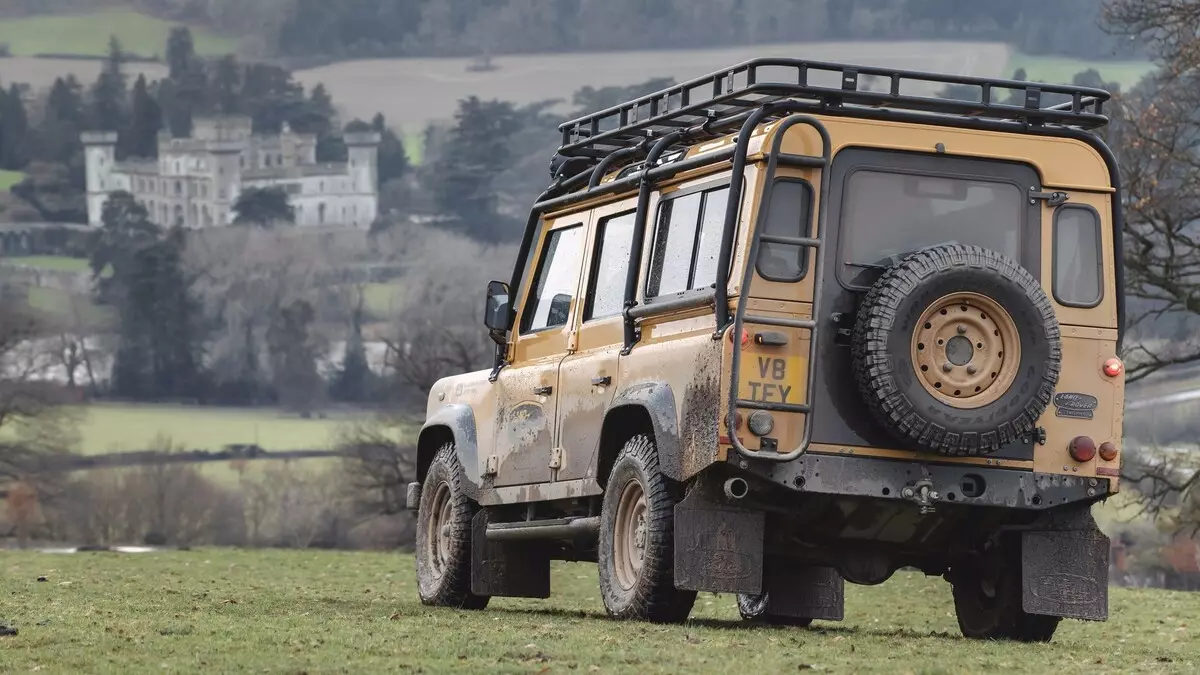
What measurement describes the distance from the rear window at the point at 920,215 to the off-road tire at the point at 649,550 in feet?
5.15

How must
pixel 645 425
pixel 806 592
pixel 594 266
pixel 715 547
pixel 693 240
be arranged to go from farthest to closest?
pixel 594 266 → pixel 806 592 → pixel 645 425 → pixel 693 240 → pixel 715 547

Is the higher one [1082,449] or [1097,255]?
[1097,255]

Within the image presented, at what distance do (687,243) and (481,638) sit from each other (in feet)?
8.38

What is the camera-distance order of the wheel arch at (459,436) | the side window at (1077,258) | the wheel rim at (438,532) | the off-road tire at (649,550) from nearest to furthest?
the off-road tire at (649,550) → the side window at (1077,258) → the wheel arch at (459,436) → the wheel rim at (438,532)

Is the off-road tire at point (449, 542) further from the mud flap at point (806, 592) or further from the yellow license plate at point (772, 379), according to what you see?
the yellow license plate at point (772, 379)

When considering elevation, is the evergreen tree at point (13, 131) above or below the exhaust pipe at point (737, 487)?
above

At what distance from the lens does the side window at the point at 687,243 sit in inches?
474

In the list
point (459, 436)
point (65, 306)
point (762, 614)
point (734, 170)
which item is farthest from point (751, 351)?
point (65, 306)

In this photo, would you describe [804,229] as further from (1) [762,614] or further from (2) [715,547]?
(1) [762,614]

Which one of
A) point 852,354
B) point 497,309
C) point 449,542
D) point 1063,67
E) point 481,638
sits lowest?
point 481,638

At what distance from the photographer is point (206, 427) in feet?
471

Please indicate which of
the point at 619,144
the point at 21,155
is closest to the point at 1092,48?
the point at 21,155

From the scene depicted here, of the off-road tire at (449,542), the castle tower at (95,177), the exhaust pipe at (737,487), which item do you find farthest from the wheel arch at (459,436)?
the castle tower at (95,177)

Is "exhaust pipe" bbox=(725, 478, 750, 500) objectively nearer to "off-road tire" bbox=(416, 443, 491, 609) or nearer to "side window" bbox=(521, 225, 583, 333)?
"side window" bbox=(521, 225, 583, 333)
